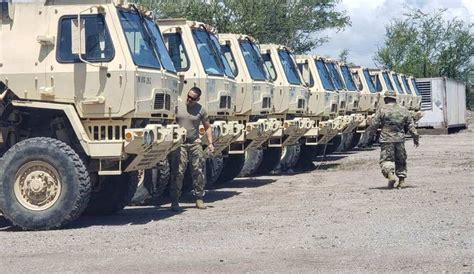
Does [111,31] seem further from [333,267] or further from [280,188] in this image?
[280,188]

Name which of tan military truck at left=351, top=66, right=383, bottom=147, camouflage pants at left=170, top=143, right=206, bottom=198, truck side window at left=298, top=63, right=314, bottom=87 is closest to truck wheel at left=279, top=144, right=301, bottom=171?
truck side window at left=298, top=63, right=314, bottom=87

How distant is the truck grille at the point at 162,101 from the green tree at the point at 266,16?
78.3 feet

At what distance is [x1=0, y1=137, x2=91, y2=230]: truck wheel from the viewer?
11.8 metres

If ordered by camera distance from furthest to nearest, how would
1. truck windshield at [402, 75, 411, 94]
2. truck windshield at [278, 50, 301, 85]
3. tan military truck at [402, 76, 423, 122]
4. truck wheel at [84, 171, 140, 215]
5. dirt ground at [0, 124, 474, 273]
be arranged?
tan military truck at [402, 76, 423, 122] → truck windshield at [402, 75, 411, 94] → truck windshield at [278, 50, 301, 85] → truck wheel at [84, 171, 140, 215] → dirt ground at [0, 124, 474, 273]

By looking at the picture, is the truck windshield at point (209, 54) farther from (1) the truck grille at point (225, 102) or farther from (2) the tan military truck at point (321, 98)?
(2) the tan military truck at point (321, 98)

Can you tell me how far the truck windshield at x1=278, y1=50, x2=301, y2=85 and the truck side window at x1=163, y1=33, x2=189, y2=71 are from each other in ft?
17.5

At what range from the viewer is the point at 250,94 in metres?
17.7

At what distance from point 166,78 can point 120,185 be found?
67.1 inches

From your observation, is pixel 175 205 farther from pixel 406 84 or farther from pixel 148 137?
pixel 406 84

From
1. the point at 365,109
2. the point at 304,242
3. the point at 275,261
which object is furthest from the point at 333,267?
the point at 365,109

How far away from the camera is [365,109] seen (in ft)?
95.1

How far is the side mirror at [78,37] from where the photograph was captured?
1195 centimetres

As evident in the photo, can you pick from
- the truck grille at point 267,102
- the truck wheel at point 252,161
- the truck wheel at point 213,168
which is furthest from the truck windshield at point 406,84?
the truck wheel at point 213,168

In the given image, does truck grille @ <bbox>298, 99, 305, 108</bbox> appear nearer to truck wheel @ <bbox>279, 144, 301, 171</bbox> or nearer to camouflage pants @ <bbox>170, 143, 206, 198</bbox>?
truck wheel @ <bbox>279, 144, 301, 171</bbox>
